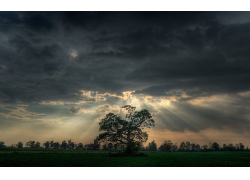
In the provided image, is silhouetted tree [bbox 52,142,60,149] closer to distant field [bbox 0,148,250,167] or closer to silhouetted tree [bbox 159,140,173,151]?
silhouetted tree [bbox 159,140,173,151]

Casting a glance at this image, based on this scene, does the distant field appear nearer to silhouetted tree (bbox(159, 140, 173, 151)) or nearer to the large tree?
the large tree

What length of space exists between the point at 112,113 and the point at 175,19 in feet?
42.9

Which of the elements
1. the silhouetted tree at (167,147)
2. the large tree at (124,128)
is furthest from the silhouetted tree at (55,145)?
the large tree at (124,128)

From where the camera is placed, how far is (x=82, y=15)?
21.9m

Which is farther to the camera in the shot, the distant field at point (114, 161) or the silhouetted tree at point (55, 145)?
the silhouetted tree at point (55, 145)

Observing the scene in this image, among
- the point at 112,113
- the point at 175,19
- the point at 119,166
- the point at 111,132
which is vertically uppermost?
the point at 175,19

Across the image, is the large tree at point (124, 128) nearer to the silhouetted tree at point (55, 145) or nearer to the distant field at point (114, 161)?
the distant field at point (114, 161)

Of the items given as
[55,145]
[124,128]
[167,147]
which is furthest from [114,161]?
[55,145]

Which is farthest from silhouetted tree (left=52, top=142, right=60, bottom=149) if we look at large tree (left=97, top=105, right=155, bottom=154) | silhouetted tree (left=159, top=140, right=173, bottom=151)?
large tree (left=97, top=105, right=155, bottom=154)

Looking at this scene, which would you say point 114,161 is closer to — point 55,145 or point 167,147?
point 167,147

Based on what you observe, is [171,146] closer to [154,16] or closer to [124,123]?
[124,123]

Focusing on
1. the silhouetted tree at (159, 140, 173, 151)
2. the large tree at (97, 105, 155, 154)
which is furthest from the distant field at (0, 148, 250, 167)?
the silhouetted tree at (159, 140, 173, 151)

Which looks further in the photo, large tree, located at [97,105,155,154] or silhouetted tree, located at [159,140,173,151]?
silhouetted tree, located at [159,140,173,151]

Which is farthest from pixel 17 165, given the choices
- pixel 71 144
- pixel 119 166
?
pixel 71 144
